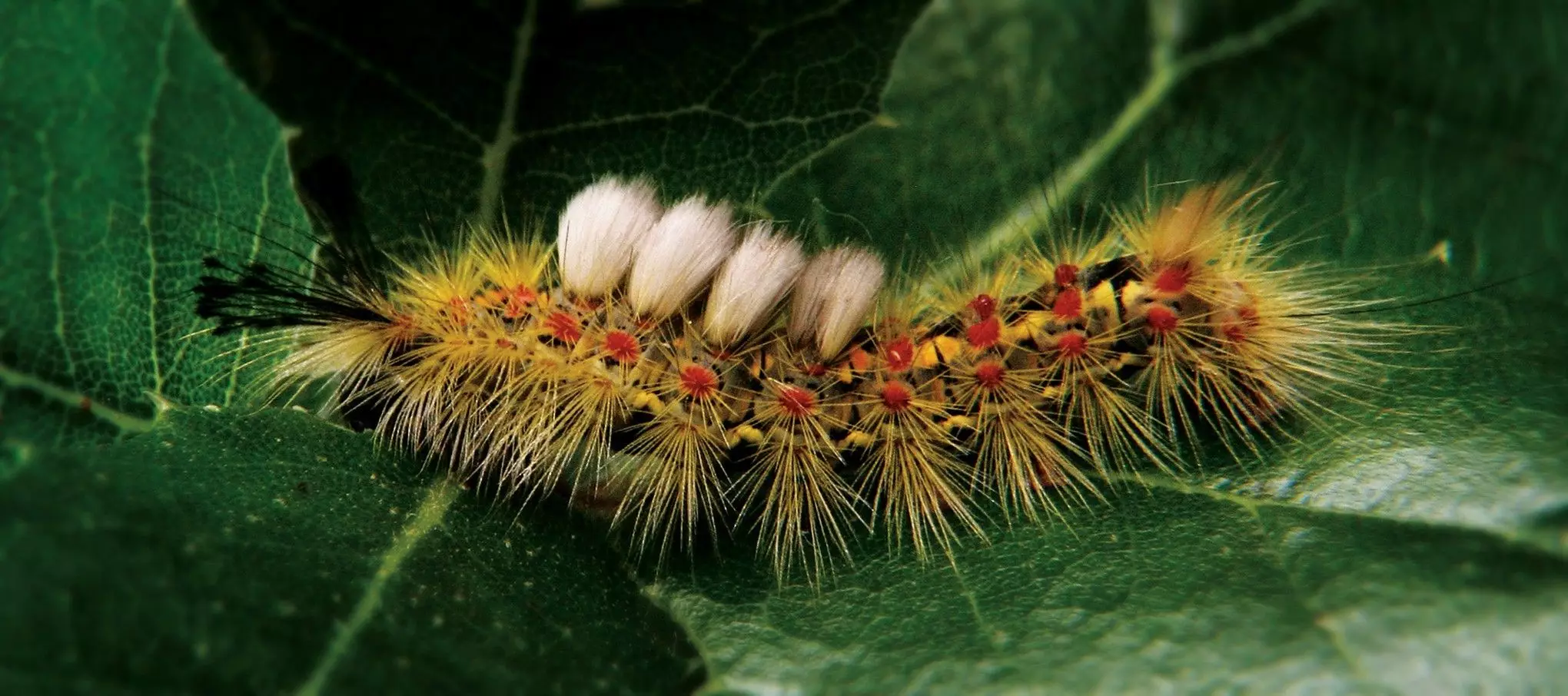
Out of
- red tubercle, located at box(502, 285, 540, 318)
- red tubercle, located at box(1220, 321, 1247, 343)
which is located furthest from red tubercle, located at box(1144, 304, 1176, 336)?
red tubercle, located at box(502, 285, 540, 318)

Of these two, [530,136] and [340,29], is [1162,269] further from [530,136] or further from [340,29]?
[340,29]

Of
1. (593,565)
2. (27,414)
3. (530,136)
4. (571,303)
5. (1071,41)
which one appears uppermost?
(1071,41)

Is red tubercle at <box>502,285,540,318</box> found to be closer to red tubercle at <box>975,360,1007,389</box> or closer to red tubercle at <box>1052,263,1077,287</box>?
red tubercle at <box>975,360,1007,389</box>

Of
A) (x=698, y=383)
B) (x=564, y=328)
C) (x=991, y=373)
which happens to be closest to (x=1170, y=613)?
(x=991, y=373)

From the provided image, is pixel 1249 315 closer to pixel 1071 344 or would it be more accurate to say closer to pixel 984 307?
pixel 1071 344

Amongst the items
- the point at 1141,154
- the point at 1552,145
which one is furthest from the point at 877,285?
the point at 1552,145
